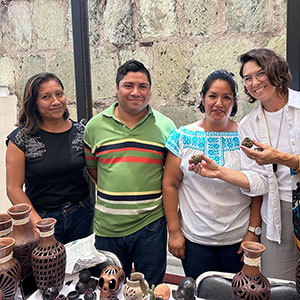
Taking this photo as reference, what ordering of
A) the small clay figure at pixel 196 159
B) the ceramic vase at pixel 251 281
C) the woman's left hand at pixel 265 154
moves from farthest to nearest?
the small clay figure at pixel 196 159 < the woman's left hand at pixel 265 154 < the ceramic vase at pixel 251 281

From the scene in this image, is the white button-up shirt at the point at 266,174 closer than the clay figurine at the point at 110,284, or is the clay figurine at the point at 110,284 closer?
the clay figurine at the point at 110,284

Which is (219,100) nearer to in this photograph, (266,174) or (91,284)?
(266,174)

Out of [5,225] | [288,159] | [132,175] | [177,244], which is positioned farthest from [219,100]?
[5,225]

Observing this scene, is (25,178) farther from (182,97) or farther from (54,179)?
(182,97)

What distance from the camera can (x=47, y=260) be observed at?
4.24 feet

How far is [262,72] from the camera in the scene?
1.61 metres

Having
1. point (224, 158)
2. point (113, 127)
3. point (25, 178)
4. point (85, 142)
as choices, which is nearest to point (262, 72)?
point (224, 158)

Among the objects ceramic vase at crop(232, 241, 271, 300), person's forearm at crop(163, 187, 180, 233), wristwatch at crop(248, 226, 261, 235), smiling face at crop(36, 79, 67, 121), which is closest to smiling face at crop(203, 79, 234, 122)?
person's forearm at crop(163, 187, 180, 233)

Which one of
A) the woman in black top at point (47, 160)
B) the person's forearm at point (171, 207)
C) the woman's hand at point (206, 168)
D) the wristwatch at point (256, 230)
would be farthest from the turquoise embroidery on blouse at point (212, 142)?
the woman in black top at point (47, 160)

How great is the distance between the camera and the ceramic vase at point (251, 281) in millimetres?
1154

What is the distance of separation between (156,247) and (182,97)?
1.33 meters

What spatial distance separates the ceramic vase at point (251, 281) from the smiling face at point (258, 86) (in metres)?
0.78

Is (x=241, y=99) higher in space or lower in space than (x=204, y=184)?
higher

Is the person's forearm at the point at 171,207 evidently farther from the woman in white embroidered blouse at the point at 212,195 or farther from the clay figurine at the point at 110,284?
the clay figurine at the point at 110,284
